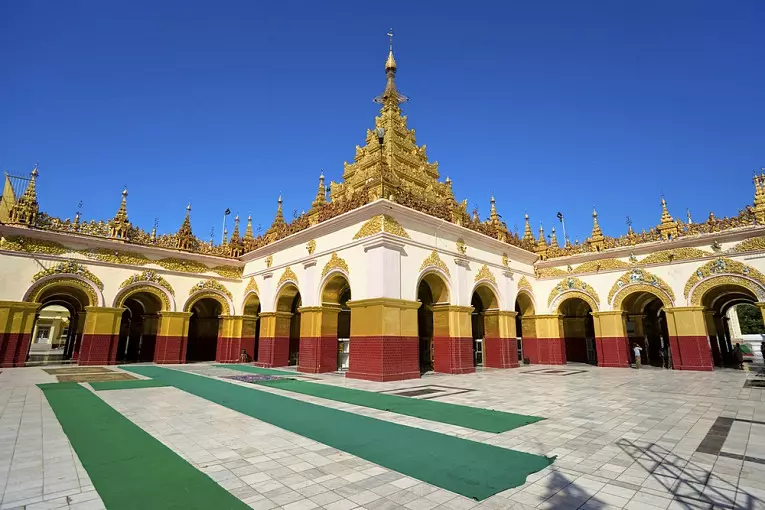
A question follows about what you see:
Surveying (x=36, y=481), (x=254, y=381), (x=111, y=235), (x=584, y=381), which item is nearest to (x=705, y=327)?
(x=584, y=381)

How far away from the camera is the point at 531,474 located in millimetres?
4254

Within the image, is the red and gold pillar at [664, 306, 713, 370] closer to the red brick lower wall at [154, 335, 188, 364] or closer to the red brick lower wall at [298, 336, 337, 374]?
the red brick lower wall at [298, 336, 337, 374]

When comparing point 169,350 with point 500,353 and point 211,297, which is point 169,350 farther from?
point 500,353

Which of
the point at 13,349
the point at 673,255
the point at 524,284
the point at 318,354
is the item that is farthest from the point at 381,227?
the point at 13,349

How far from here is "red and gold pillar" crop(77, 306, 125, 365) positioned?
17.2m

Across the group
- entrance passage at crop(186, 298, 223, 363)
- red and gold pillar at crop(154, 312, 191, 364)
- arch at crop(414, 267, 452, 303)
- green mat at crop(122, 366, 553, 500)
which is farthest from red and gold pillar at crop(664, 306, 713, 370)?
entrance passage at crop(186, 298, 223, 363)

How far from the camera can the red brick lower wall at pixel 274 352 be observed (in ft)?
59.5

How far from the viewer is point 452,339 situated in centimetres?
1493

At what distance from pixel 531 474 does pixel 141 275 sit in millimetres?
19912

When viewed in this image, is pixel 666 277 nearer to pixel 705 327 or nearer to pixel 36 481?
pixel 705 327

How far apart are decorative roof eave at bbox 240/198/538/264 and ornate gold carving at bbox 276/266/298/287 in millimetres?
1213

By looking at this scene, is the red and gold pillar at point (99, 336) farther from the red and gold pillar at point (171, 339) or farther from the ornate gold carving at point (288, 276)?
the ornate gold carving at point (288, 276)

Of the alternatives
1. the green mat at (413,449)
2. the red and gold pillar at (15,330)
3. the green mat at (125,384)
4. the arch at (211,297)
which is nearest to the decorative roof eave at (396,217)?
the arch at (211,297)

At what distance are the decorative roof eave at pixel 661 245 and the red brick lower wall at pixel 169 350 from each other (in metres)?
19.6
